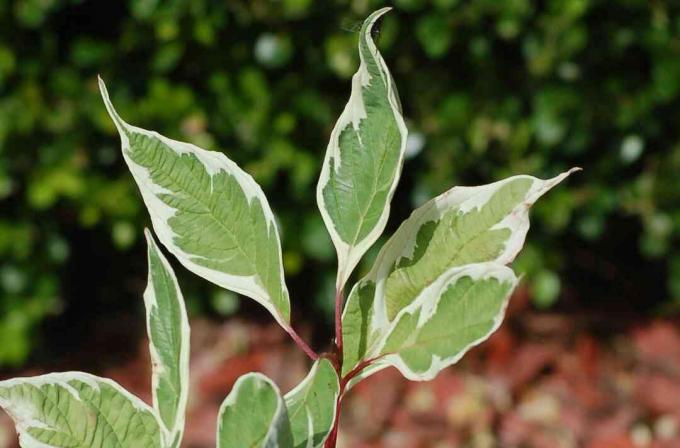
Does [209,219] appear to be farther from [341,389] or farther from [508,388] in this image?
[508,388]

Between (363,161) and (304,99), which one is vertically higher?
(363,161)

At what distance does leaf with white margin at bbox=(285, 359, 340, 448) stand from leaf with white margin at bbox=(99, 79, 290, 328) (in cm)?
6

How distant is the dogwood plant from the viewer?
26.0 inches

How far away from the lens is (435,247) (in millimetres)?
679

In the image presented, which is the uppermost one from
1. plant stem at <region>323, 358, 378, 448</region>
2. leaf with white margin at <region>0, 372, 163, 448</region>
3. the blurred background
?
leaf with white margin at <region>0, 372, 163, 448</region>

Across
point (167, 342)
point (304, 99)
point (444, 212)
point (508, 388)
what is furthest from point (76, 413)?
point (508, 388)

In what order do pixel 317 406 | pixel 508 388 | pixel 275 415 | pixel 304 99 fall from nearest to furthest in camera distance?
pixel 275 415
pixel 317 406
pixel 304 99
pixel 508 388

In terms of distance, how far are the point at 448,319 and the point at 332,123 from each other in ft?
7.23

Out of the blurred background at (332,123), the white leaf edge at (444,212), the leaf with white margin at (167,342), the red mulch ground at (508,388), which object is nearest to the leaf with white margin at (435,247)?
the white leaf edge at (444,212)

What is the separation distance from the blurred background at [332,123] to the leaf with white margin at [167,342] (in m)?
1.88

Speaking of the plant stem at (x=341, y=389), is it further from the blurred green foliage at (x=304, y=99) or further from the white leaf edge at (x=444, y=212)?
the blurred green foliage at (x=304, y=99)

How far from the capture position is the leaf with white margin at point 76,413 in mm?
660

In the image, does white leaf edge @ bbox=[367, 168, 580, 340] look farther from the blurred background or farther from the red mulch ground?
the red mulch ground

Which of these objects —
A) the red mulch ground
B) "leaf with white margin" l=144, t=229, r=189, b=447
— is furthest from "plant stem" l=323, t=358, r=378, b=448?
the red mulch ground
